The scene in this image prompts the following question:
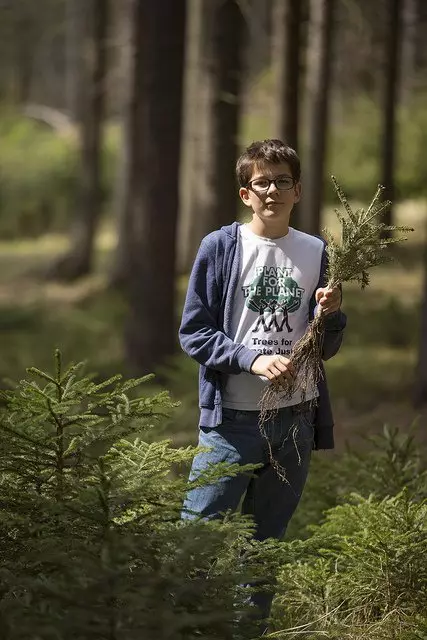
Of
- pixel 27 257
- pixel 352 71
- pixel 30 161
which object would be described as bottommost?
pixel 27 257

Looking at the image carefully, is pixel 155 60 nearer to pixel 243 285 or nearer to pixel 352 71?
pixel 243 285

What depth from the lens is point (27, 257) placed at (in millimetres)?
28625

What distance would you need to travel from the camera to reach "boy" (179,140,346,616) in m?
4.45

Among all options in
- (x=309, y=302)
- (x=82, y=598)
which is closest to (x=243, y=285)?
(x=309, y=302)

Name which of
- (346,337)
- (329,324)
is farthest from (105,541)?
(346,337)

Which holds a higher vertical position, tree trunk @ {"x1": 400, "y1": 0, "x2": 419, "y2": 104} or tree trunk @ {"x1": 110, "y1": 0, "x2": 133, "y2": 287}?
tree trunk @ {"x1": 400, "y1": 0, "x2": 419, "y2": 104}

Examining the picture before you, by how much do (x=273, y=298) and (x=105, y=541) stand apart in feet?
3.99

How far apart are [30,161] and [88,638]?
113ft

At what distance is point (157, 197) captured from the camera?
12375mm

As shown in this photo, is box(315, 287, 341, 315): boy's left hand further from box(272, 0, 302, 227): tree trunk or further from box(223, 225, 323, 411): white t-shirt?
box(272, 0, 302, 227): tree trunk

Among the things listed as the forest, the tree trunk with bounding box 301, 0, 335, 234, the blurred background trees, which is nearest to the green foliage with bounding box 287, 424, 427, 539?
the forest

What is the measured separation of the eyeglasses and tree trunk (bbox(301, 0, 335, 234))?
11.8 m

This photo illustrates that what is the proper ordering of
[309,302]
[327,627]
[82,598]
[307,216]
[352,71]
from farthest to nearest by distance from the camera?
[352,71] < [307,216] < [327,627] < [309,302] < [82,598]

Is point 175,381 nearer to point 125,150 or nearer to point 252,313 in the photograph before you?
point 252,313
